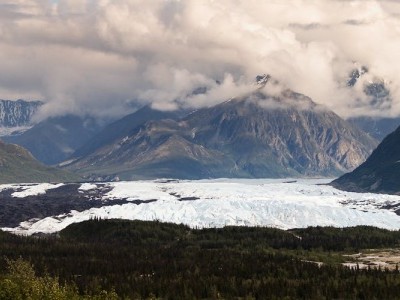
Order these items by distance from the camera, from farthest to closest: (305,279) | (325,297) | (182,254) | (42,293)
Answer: (182,254), (305,279), (325,297), (42,293)

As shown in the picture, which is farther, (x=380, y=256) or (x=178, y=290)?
(x=380, y=256)

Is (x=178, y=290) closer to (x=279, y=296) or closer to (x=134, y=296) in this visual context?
(x=134, y=296)

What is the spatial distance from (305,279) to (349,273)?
9.23 metres

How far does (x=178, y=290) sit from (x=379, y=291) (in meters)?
33.8

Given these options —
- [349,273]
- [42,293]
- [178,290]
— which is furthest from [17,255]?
[42,293]

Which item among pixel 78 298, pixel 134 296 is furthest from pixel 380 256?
pixel 78 298

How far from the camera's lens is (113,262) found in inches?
6752

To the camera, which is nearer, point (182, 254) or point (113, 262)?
point (113, 262)

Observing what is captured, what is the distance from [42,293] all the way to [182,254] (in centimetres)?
9277

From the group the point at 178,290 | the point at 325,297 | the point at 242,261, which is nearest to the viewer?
the point at 325,297

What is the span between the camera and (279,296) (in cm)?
12525

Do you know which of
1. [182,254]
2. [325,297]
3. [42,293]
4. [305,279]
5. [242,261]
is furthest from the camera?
[182,254]

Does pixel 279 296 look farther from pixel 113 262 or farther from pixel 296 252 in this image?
pixel 296 252

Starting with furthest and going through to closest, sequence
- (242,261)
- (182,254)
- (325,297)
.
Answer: (182,254) → (242,261) → (325,297)
